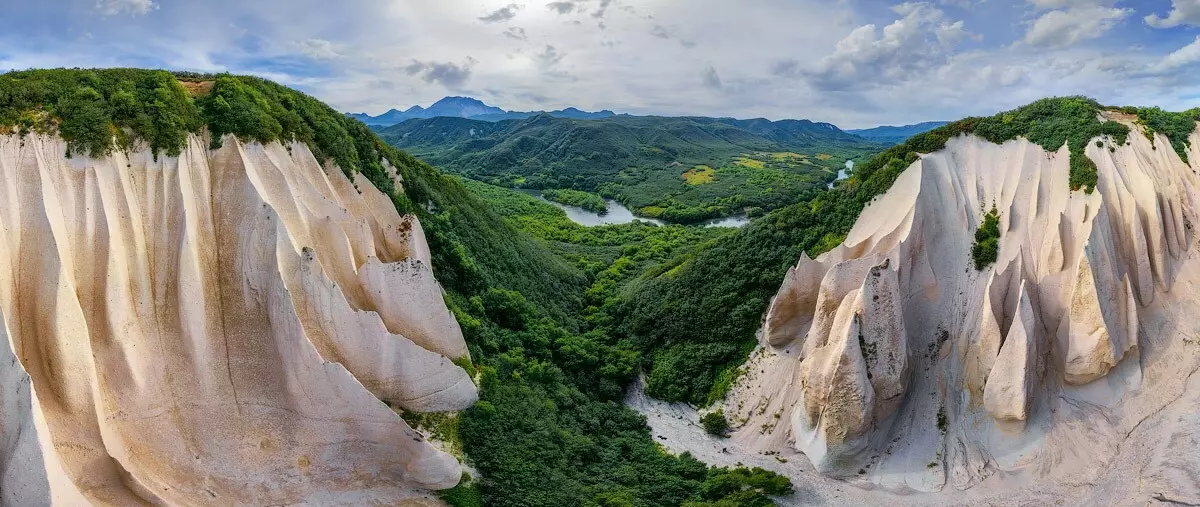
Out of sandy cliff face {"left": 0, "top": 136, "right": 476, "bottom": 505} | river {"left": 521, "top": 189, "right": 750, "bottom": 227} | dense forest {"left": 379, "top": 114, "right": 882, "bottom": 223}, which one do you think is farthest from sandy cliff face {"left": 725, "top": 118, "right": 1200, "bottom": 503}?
dense forest {"left": 379, "top": 114, "right": 882, "bottom": 223}

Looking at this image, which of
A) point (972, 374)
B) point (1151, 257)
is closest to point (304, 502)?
point (972, 374)

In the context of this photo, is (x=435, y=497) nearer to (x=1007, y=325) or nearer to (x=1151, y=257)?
(x=1007, y=325)

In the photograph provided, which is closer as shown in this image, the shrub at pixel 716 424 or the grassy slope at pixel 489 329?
the grassy slope at pixel 489 329

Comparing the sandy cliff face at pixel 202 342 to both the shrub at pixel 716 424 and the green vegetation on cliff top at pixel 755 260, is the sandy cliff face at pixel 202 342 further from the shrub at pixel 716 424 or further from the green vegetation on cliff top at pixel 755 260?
the green vegetation on cliff top at pixel 755 260

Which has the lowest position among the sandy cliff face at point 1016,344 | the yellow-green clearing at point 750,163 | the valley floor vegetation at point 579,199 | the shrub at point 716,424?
the shrub at point 716,424

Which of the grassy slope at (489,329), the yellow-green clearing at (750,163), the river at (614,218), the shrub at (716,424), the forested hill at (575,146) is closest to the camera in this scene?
the grassy slope at (489,329)

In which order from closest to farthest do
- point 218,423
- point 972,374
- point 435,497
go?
point 218,423
point 435,497
point 972,374

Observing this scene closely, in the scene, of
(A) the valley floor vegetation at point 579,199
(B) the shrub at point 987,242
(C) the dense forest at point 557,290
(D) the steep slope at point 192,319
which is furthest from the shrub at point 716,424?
(A) the valley floor vegetation at point 579,199
